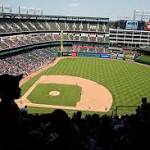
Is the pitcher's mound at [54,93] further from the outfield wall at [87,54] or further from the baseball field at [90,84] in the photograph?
the outfield wall at [87,54]

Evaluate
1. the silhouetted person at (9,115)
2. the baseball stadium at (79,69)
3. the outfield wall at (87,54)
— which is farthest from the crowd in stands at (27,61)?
the silhouetted person at (9,115)

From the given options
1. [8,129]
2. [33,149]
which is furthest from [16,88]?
[33,149]

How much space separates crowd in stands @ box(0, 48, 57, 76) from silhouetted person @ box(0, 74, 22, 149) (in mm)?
56629

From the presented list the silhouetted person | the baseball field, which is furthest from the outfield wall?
the silhouetted person

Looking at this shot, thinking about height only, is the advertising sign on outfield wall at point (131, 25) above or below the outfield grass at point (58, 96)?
above

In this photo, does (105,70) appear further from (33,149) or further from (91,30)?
(33,149)

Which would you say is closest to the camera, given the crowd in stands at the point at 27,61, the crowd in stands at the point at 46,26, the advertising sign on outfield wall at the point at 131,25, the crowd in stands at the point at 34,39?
the crowd in stands at the point at 27,61

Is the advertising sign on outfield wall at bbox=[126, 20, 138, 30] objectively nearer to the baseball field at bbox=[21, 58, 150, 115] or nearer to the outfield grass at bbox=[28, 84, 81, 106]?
the baseball field at bbox=[21, 58, 150, 115]

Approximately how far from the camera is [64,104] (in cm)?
4619

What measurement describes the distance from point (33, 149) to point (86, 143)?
1.75 meters

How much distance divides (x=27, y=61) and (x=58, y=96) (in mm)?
32517

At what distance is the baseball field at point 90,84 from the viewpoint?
1884 inches

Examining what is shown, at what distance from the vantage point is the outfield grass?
47.3m

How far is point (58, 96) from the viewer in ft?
165
